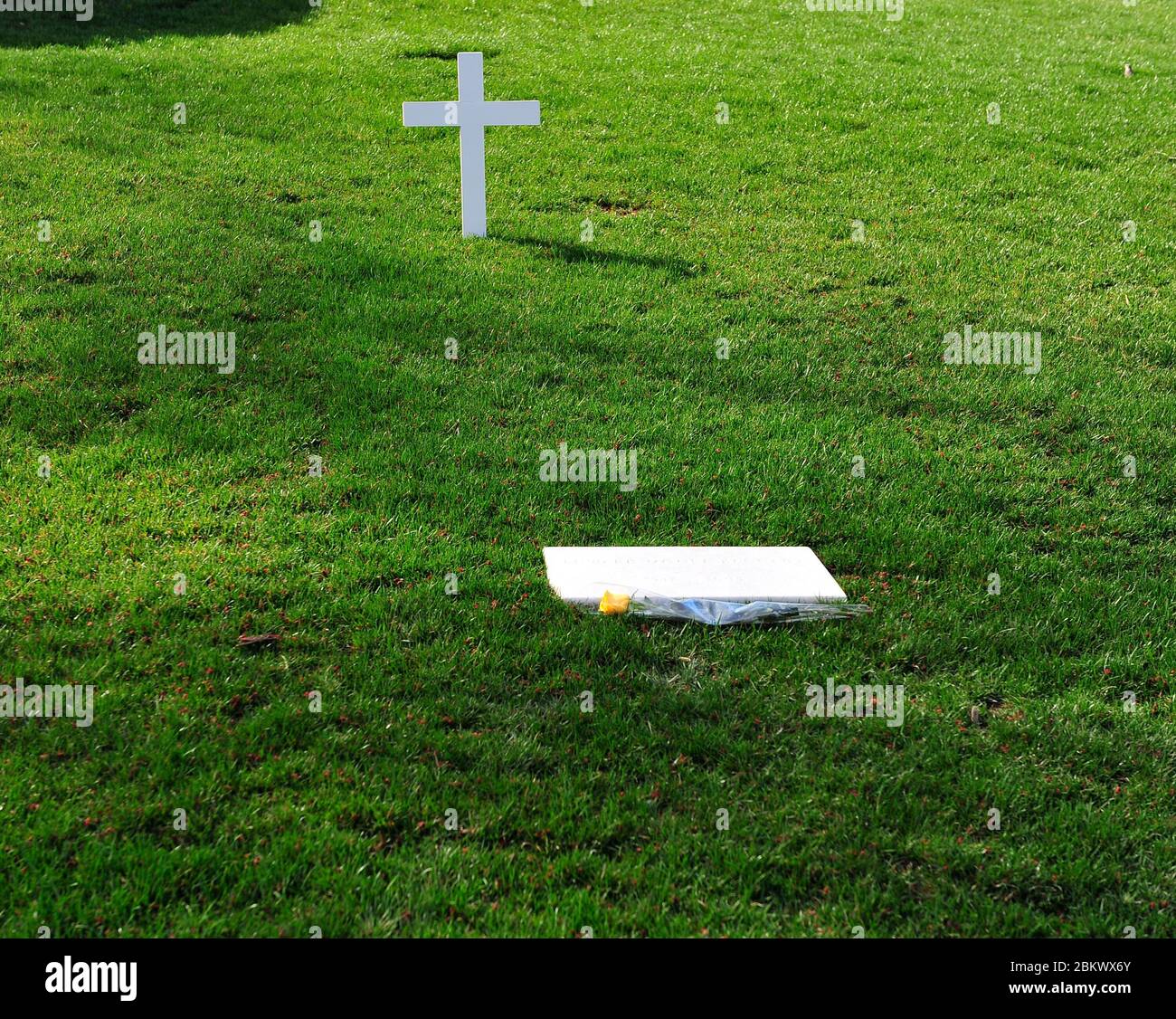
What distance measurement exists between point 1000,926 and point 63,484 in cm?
526

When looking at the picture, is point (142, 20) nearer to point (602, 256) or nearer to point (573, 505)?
point (602, 256)

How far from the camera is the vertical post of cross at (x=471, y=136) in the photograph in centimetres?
1042

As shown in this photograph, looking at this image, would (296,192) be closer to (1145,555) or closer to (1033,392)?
(1033,392)

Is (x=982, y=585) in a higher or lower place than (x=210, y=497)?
lower

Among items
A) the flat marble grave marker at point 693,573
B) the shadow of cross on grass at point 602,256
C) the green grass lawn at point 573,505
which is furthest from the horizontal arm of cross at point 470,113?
the flat marble grave marker at point 693,573

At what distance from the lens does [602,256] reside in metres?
10.3

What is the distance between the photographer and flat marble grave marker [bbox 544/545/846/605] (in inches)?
212

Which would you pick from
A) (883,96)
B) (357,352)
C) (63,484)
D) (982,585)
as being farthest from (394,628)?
(883,96)

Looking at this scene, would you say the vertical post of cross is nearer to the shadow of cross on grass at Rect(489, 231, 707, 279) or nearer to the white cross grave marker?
the white cross grave marker

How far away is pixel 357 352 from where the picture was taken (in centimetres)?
806

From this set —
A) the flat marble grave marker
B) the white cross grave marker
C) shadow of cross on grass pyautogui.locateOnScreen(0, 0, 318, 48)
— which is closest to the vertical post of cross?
the white cross grave marker

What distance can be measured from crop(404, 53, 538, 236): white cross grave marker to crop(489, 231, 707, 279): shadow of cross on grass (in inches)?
11.3

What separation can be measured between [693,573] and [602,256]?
5.42m

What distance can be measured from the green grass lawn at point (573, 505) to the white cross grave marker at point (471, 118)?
284 mm
